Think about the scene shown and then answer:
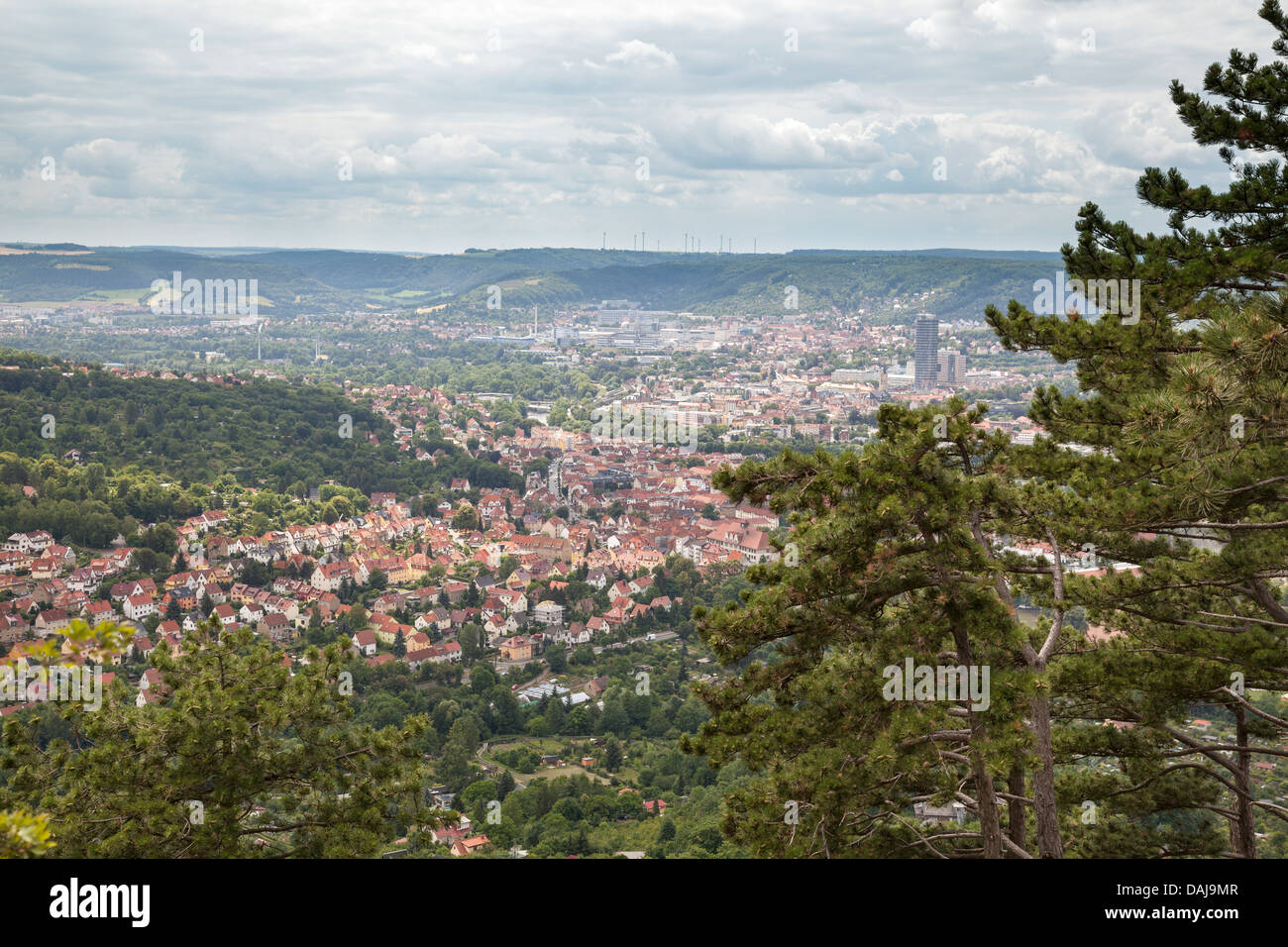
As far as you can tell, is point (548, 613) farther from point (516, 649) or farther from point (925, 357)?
point (925, 357)

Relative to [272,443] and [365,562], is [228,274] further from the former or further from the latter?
[365,562]

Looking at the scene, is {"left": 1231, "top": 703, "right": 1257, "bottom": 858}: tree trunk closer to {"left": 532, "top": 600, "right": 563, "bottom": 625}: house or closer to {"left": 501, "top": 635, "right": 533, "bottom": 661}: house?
{"left": 501, "top": 635, "right": 533, "bottom": 661}: house

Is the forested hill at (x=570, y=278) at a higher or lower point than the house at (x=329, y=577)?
higher

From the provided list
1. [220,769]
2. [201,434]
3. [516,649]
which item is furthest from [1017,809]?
[201,434]

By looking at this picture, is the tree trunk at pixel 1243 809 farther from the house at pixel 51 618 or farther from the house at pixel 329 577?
the house at pixel 329 577

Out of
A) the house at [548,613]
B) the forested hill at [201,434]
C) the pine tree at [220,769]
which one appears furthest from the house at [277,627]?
the pine tree at [220,769]
